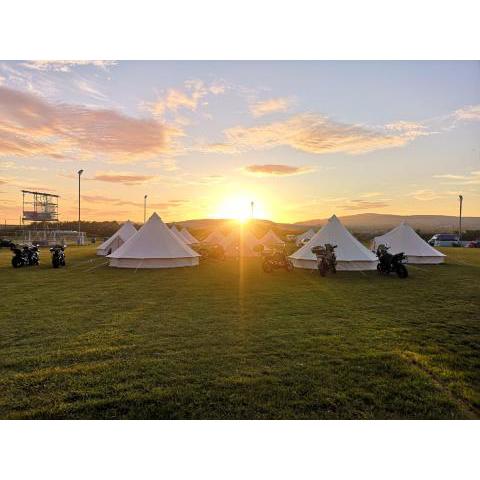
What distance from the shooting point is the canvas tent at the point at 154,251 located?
15953 mm

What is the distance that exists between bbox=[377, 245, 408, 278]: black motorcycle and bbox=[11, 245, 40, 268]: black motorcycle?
48.0ft

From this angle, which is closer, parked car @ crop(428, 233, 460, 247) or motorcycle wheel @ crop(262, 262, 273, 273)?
motorcycle wheel @ crop(262, 262, 273, 273)

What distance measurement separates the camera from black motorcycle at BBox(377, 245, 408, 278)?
43.9 ft

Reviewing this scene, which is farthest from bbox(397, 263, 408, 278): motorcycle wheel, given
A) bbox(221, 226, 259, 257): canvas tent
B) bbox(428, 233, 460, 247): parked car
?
bbox(428, 233, 460, 247): parked car

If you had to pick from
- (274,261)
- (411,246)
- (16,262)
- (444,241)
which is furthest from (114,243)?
(444,241)

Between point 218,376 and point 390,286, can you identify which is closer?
point 218,376

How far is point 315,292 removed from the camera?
9984 mm

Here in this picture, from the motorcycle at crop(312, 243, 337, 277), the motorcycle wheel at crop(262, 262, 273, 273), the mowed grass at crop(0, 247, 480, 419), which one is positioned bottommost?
the mowed grass at crop(0, 247, 480, 419)

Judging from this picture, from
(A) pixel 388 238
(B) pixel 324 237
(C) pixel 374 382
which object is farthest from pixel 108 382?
(A) pixel 388 238

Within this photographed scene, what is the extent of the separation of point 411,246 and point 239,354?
16.5 meters

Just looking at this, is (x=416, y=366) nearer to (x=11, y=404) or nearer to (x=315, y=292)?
(x=11, y=404)

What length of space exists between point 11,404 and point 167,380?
4.61 feet

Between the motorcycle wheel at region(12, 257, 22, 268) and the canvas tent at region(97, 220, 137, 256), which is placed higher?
the canvas tent at region(97, 220, 137, 256)

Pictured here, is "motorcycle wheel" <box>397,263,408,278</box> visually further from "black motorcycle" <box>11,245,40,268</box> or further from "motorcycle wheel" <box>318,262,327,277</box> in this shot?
"black motorcycle" <box>11,245,40,268</box>
